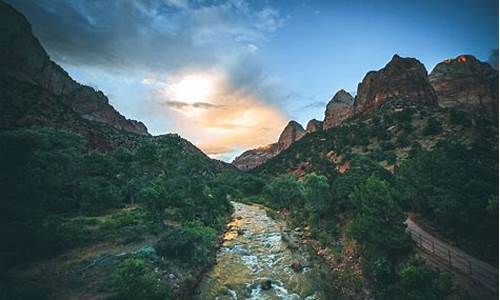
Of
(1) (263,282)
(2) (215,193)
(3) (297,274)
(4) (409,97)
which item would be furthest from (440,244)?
(4) (409,97)

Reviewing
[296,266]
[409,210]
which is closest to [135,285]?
[296,266]

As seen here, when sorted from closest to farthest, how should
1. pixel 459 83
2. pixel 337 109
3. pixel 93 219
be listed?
1. pixel 93 219
2. pixel 459 83
3. pixel 337 109

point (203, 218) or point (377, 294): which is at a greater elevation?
point (203, 218)

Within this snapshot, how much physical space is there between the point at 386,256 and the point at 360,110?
9973 cm

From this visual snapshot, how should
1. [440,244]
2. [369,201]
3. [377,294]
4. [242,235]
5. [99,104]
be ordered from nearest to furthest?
[377,294] < [369,201] < [440,244] < [242,235] < [99,104]

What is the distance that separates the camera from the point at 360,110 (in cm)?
10569

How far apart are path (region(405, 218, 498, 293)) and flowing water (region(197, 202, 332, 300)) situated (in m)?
6.70

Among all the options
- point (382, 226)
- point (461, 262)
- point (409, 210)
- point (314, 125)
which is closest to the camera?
point (461, 262)

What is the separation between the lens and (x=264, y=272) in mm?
19203

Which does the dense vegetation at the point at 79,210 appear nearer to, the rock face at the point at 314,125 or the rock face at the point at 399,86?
the rock face at the point at 399,86

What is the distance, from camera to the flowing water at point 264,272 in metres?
16.1

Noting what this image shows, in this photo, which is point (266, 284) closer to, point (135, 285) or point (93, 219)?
point (135, 285)

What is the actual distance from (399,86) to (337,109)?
45956 mm

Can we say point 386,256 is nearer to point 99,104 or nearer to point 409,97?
point 409,97
